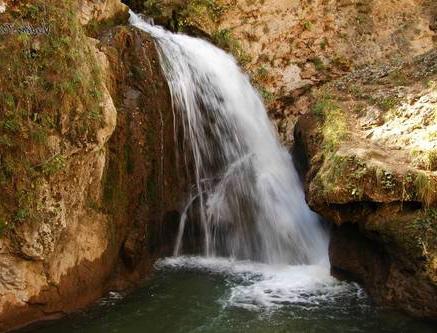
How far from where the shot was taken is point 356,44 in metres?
12.8

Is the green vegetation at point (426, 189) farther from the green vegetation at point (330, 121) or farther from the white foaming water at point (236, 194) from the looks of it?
the white foaming water at point (236, 194)

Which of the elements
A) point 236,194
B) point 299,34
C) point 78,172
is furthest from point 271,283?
point 299,34

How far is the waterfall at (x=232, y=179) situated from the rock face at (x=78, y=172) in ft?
2.07

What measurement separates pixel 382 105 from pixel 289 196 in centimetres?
247

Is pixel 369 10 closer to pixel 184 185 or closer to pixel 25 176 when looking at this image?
pixel 184 185

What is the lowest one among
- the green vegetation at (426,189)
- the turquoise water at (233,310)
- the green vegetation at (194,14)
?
the turquoise water at (233,310)

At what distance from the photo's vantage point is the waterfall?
8.80m

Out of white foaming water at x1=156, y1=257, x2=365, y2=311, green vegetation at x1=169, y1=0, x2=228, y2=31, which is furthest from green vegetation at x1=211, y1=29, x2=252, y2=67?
white foaming water at x1=156, y1=257, x2=365, y2=311

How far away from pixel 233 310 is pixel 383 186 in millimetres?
2629

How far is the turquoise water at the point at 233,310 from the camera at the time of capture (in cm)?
602

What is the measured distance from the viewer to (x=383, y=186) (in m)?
6.45

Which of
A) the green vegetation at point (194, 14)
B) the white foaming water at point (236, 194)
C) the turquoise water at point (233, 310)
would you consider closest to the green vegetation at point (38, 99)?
the turquoise water at point (233, 310)

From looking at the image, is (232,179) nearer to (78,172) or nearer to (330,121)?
(330,121)

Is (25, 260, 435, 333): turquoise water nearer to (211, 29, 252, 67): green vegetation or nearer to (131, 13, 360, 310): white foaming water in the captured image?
(131, 13, 360, 310): white foaming water
